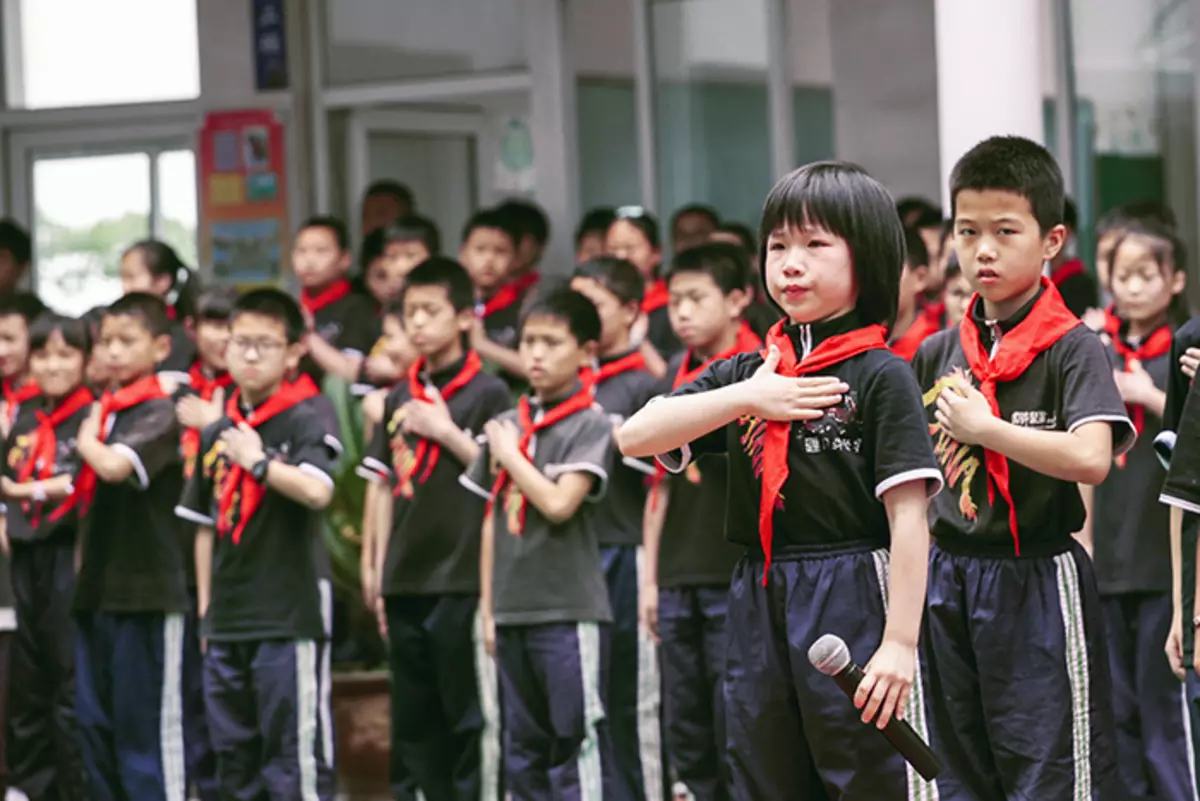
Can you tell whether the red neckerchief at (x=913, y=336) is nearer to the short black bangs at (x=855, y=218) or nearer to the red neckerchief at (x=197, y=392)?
the red neckerchief at (x=197, y=392)

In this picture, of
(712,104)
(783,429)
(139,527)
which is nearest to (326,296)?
(139,527)

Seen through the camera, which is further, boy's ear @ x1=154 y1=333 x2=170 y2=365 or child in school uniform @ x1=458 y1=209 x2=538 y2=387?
child in school uniform @ x1=458 y1=209 x2=538 y2=387

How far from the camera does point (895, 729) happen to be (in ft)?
9.64

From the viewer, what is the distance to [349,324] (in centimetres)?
754

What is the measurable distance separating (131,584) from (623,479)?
1590mm

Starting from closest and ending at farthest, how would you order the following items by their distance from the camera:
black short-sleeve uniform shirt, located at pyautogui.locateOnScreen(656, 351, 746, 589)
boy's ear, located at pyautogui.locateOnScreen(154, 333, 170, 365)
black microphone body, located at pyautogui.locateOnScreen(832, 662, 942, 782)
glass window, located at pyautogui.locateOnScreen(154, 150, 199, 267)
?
black microphone body, located at pyautogui.locateOnScreen(832, 662, 942, 782) < black short-sleeve uniform shirt, located at pyautogui.locateOnScreen(656, 351, 746, 589) < boy's ear, located at pyautogui.locateOnScreen(154, 333, 170, 365) < glass window, located at pyautogui.locateOnScreen(154, 150, 199, 267)

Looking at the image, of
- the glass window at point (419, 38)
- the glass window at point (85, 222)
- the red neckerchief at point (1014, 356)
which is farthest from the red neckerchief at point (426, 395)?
the glass window at point (85, 222)

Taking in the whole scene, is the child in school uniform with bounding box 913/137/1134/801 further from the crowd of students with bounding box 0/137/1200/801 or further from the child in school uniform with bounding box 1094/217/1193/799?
the child in school uniform with bounding box 1094/217/1193/799

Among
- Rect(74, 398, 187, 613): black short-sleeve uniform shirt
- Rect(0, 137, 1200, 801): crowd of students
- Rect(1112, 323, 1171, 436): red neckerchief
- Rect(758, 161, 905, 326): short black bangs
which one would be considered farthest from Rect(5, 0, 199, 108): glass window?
Rect(758, 161, 905, 326): short black bangs

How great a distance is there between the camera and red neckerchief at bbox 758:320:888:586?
323cm

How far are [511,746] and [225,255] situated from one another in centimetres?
484

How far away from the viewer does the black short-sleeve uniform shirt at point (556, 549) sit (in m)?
5.37

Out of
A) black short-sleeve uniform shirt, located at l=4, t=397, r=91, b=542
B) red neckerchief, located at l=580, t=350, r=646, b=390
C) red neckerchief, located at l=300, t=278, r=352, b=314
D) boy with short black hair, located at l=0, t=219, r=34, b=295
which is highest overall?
boy with short black hair, located at l=0, t=219, r=34, b=295

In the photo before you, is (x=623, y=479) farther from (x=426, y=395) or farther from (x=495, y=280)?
(x=495, y=280)
